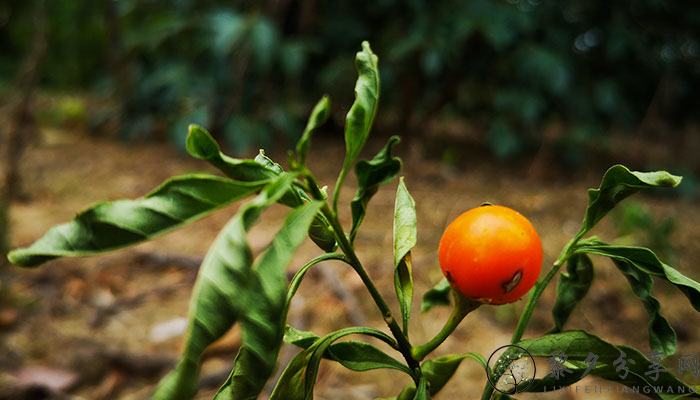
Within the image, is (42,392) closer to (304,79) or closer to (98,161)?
(98,161)

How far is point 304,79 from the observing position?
10.4 feet

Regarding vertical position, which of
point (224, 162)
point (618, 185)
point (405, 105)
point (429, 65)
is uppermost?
point (224, 162)

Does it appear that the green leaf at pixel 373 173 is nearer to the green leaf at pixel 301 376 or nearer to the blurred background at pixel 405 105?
the green leaf at pixel 301 376

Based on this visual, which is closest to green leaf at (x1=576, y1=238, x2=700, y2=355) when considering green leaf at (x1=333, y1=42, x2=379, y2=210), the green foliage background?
green leaf at (x1=333, y1=42, x2=379, y2=210)

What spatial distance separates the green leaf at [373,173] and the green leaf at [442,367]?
145mm

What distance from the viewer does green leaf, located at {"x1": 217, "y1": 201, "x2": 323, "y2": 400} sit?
0.89 feet

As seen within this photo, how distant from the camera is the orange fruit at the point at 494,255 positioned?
0.36 metres

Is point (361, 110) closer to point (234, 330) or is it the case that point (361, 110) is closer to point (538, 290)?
point (538, 290)

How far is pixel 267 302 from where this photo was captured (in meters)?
0.27

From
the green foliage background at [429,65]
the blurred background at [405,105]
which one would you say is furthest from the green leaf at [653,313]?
the green foliage background at [429,65]

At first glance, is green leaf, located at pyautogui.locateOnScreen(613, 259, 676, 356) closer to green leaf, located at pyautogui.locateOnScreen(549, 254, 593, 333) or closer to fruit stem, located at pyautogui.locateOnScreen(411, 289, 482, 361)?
green leaf, located at pyautogui.locateOnScreen(549, 254, 593, 333)

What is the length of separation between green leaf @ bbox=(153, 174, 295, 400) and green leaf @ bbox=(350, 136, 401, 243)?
14 cm

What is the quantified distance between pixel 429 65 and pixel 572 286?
2140 millimetres

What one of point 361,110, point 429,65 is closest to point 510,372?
point 361,110
